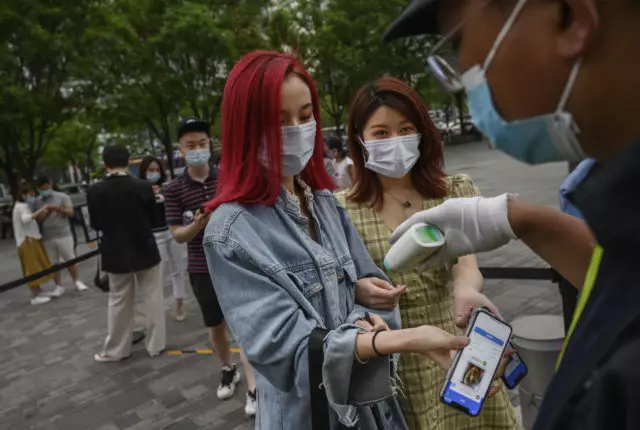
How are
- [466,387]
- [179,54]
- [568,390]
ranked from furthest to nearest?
[179,54]
[466,387]
[568,390]

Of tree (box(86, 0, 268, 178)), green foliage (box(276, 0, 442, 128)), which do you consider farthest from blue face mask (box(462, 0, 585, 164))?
green foliage (box(276, 0, 442, 128))

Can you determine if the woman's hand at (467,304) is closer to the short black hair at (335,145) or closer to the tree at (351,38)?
the short black hair at (335,145)

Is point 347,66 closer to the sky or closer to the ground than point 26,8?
closer to the ground

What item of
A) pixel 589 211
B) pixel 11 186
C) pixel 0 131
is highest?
pixel 589 211

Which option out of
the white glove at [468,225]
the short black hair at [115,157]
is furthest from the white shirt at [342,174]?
the white glove at [468,225]

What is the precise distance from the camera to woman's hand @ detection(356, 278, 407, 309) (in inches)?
68.4

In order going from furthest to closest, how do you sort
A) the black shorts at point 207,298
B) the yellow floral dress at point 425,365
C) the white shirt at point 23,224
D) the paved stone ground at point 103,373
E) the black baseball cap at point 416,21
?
the white shirt at point 23,224 < the paved stone ground at point 103,373 < the black shorts at point 207,298 < the yellow floral dress at point 425,365 < the black baseball cap at point 416,21

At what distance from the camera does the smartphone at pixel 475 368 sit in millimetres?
1420

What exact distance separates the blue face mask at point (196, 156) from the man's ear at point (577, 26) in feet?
11.4

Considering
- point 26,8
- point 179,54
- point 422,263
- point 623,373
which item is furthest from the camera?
point 179,54

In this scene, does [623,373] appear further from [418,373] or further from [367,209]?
[367,209]

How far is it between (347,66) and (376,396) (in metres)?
19.0

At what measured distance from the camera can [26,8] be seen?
13.2 metres

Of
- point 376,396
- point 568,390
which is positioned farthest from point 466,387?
point 568,390
